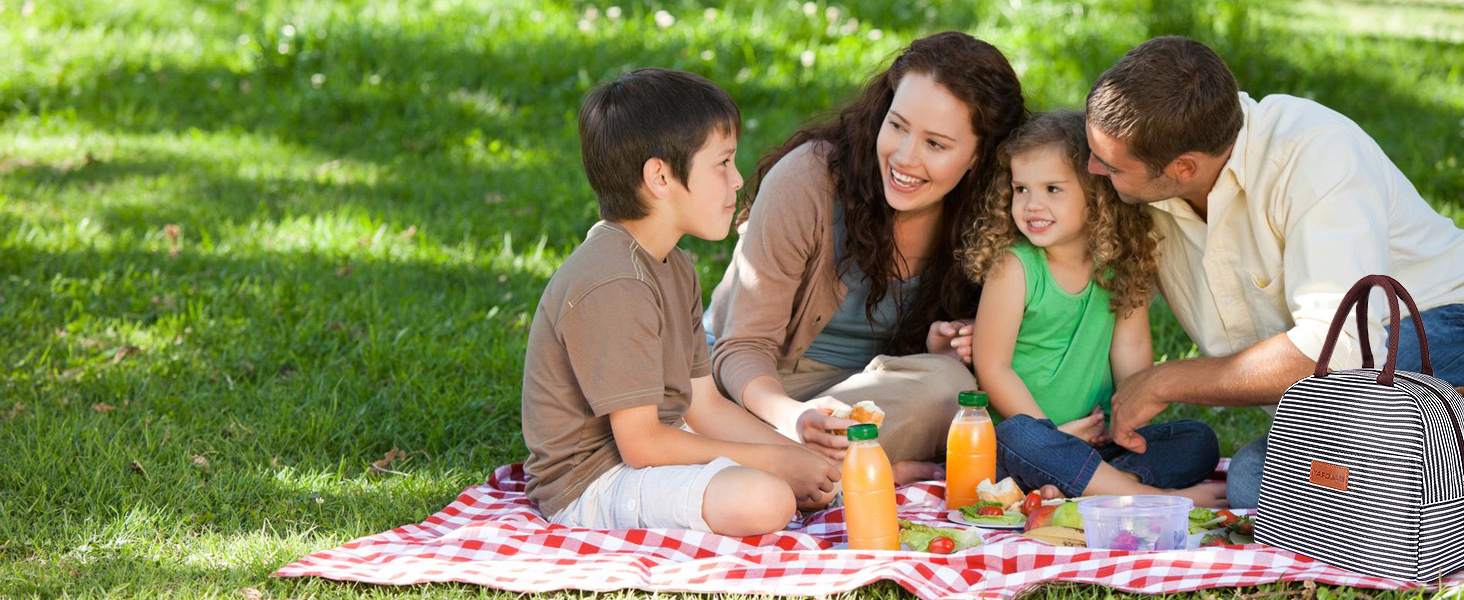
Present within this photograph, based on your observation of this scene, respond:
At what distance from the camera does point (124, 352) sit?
427cm

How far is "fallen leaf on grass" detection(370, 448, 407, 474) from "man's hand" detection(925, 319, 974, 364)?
1562mm

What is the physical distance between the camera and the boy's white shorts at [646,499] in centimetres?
296

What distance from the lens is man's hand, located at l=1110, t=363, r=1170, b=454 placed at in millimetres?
3307

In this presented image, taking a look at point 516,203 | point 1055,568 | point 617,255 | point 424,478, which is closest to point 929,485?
point 1055,568

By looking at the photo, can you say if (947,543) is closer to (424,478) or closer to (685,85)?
(685,85)

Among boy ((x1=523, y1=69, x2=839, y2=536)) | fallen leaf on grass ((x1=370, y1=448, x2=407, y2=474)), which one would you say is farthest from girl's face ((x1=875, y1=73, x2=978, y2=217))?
fallen leaf on grass ((x1=370, y1=448, x2=407, y2=474))

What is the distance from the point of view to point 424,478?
3504 millimetres

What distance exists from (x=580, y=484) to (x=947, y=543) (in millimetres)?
886

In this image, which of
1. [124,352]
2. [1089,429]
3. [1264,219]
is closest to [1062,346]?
[1089,429]

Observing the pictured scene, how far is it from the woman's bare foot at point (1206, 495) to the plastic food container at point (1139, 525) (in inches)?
23.7

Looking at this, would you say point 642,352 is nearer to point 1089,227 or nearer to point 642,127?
point 642,127

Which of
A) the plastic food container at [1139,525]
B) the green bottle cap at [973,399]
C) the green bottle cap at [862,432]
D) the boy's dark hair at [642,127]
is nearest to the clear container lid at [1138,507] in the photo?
the plastic food container at [1139,525]

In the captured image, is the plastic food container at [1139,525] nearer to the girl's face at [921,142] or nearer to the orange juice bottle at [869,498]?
the orange juice bottle at [869,498]

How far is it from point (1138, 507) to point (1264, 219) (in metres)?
0.82
